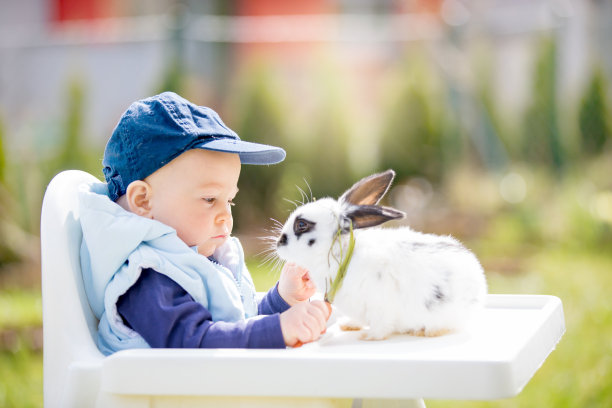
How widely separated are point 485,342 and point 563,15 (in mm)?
7352

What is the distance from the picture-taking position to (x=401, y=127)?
684 centimetres

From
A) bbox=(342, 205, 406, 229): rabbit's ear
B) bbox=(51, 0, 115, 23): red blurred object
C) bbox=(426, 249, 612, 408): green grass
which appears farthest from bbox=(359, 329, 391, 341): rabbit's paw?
bbox=(51, 0, 115, 23): red blurred object

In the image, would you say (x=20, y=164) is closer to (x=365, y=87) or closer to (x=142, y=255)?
(x=142, y=255)

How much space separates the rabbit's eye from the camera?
1592 millimetres

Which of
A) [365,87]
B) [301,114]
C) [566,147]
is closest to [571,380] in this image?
[301,114]

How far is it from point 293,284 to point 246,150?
0.37 m

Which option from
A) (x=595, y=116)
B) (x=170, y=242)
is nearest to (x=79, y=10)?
(x=595, y=116)

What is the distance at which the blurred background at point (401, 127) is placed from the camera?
16.4ft

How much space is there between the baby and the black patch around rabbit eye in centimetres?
16

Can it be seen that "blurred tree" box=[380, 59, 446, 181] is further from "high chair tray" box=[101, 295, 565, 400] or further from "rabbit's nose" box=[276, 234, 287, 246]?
"high chair tray" box=[101, 295, 565, 400]

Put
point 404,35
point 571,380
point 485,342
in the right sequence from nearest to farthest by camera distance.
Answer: point 485,342, point 571,380, point 404,35

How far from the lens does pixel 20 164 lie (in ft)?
17.8

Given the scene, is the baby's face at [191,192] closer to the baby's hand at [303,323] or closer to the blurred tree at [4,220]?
the baby's hand at [303,323]

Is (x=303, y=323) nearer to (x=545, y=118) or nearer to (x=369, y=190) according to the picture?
(x=369, y=190)
